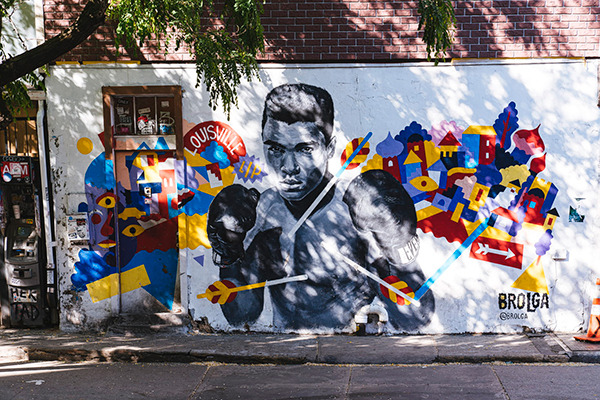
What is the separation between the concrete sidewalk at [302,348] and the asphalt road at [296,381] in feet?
0.46

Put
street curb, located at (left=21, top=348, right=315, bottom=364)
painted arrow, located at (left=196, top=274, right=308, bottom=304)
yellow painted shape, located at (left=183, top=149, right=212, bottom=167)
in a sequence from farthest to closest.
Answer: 1. painted arrow, located at (left=196, top=274, right=308, bottom=304)
2. yellow painted shape, located at (left=183, top=149, right=212, bottom=167)
3. street curb, located at (left=21, top=348, right=315, bottom=364)

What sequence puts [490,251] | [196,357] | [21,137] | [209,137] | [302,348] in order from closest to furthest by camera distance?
[196,357]
[302,348]
[490,251]
[209,137]
[21,137]

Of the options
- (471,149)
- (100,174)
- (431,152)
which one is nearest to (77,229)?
(100,174)

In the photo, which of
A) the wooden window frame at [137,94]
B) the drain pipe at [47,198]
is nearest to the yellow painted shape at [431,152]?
the wooden window frame at [137,94]

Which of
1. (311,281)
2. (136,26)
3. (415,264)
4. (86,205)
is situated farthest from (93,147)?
(415,264)

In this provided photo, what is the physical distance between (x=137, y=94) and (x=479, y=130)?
4862mm

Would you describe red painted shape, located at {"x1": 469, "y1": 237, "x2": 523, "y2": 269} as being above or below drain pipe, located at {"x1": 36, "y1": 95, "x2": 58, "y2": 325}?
below

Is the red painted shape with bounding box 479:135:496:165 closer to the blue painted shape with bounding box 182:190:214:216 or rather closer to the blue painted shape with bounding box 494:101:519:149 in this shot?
the blue painted shape with bounding box 494:101:519:149

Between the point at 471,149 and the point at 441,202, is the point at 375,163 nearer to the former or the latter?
the point at 441,202

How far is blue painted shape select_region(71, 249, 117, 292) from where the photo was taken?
7.76 metres

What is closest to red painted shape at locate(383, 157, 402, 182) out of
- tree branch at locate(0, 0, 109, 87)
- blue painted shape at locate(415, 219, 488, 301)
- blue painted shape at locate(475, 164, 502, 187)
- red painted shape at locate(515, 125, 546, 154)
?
blue painted shape at locate(475, 164, 502, 187)

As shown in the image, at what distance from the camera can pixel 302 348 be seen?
7102 mm

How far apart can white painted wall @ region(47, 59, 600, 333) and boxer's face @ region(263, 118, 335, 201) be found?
0.75 feet

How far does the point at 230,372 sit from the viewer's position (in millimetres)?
6562
